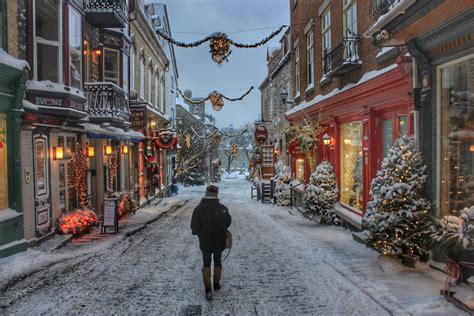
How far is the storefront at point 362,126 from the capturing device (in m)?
8.96

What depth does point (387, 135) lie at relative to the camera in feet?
33.4

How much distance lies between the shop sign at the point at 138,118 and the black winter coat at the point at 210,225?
Answer: 13.2m

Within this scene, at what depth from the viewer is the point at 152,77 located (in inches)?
1045

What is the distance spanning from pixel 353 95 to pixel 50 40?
26.0 feet

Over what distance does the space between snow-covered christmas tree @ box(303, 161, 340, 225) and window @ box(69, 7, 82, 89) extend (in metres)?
7.41

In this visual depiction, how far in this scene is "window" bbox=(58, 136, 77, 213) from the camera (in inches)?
494

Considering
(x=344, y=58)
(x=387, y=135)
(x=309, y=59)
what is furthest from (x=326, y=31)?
(x=387, y=135)

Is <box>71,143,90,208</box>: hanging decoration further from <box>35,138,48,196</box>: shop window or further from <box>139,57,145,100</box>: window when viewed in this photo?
<box>139,57,145,100</box>: window

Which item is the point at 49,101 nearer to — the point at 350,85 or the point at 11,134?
the point at 11,134

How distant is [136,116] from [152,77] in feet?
26.2

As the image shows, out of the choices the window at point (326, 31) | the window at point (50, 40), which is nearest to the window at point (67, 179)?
the window at point (50, 40)

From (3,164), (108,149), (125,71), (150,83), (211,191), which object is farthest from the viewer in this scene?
(150,83)

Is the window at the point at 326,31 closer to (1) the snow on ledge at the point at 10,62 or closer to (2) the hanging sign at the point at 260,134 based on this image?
(1) the snow on ledge at the point at 10,62

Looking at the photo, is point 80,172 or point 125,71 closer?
point 80,172
